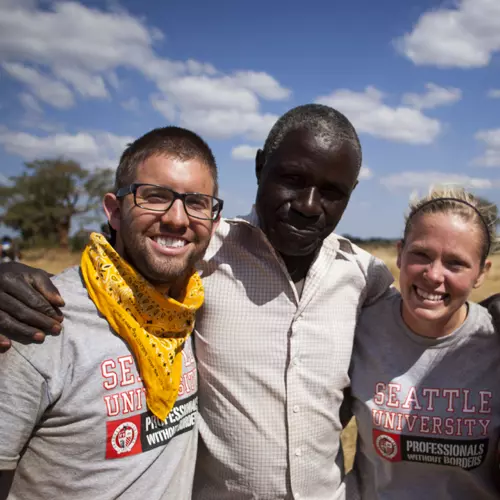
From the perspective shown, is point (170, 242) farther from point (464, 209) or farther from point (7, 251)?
point (7, 251)

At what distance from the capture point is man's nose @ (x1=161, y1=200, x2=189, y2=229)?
2088 millimetres

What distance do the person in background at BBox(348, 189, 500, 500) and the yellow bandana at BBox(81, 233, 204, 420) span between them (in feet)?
3.20

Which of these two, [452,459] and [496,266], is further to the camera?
[496,266]

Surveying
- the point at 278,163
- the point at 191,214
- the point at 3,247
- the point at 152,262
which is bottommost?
the point at 3,247

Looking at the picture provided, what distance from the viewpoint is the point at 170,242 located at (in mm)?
2131

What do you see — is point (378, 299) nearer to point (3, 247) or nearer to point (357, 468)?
point (357, 468)

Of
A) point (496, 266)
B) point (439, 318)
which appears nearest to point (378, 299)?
point (439, 318)

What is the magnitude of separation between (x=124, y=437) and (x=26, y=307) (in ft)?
2.01

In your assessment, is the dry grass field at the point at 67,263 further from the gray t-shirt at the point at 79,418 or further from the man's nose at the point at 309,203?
the gray t-shirt at the point at 79,418

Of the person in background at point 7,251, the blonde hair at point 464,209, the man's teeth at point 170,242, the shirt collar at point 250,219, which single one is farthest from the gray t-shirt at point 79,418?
the person in background at point 7,251

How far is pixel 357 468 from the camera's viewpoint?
2.67 metres

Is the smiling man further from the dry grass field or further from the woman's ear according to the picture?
the dry grass field

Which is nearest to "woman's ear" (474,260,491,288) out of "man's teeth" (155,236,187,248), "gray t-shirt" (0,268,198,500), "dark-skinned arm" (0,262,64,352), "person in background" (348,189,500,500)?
"person in background" (348,189,500,500)

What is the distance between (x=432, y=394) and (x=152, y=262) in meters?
1.37
